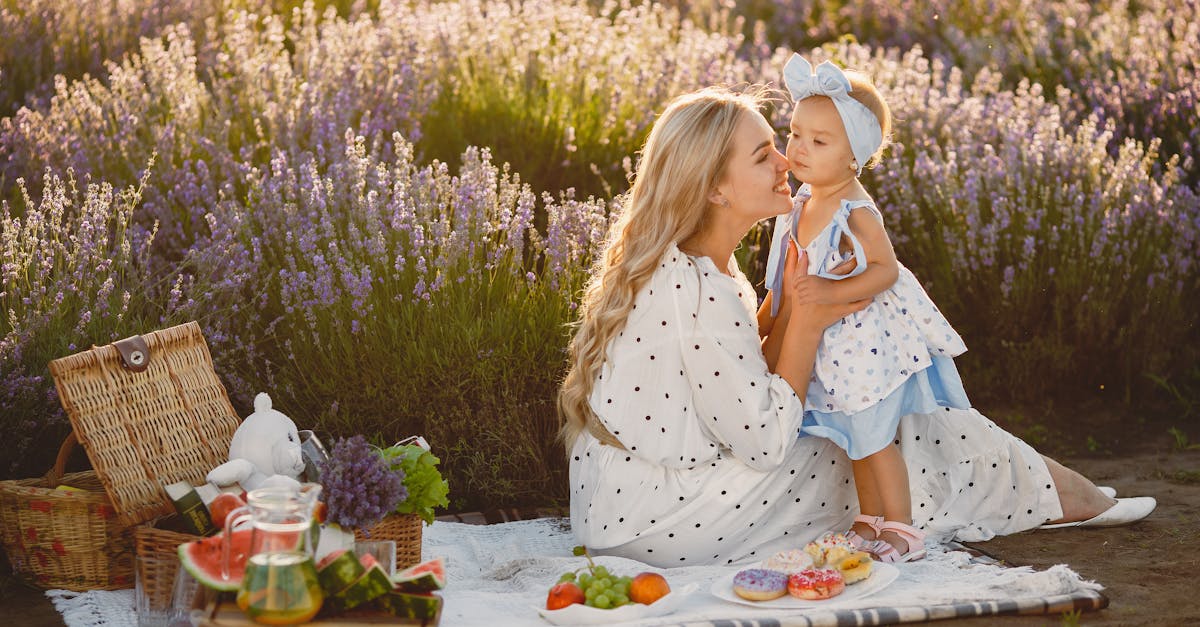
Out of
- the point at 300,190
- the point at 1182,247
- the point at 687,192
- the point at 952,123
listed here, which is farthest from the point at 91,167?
the point at 1182,247

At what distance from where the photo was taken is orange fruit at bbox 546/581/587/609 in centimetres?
325

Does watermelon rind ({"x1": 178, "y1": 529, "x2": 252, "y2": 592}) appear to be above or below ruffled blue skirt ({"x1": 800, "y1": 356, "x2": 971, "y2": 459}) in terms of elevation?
above

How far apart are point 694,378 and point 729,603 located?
569 mm

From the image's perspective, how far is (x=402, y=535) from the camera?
356cm

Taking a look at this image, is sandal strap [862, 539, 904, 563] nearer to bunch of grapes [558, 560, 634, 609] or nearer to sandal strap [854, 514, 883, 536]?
sandal strap [854, 514, 883, 536]

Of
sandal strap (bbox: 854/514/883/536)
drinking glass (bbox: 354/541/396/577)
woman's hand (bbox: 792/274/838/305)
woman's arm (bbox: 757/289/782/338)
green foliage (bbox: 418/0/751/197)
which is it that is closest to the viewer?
drinking glass (bbox: 354/541/396/577)

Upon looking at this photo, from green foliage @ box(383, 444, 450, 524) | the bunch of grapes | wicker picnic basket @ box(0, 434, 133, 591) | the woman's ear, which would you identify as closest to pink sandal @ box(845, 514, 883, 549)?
the bunch of grapes

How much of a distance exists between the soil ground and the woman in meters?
0.57

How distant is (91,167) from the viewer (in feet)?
16.7

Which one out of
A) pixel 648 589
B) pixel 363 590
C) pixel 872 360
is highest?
pixel 872 360

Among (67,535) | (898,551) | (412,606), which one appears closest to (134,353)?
(67,535)

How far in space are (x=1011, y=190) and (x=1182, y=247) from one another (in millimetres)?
640

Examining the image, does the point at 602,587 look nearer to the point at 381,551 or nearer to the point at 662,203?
the point at 381,551

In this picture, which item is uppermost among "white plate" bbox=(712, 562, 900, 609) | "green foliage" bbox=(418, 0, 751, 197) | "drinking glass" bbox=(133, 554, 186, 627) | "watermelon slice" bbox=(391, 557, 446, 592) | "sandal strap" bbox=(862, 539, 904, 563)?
"green foliage" bbox=(418, 0, 751, 197)
